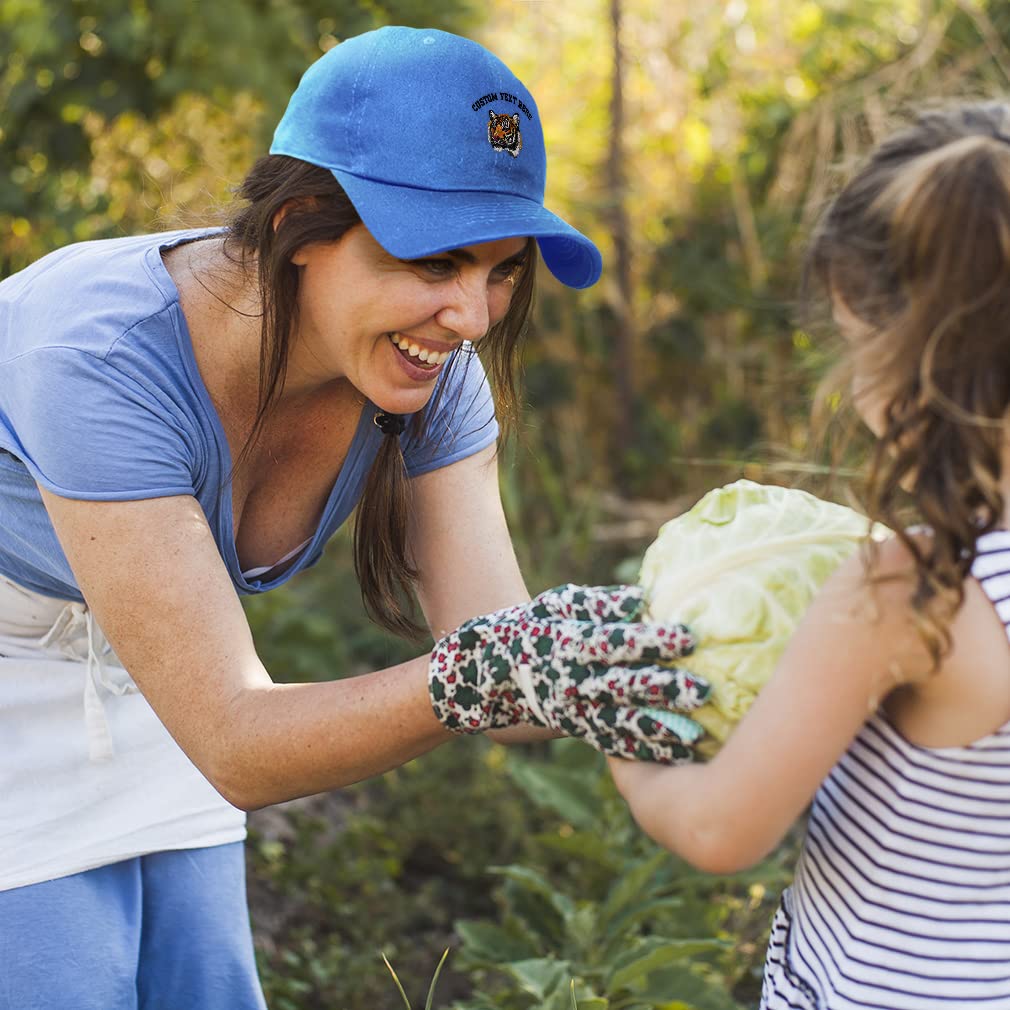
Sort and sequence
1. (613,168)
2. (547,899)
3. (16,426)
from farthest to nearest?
(613,168), (547,899), (16,426)

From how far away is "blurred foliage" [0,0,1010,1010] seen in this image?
2.94 metres

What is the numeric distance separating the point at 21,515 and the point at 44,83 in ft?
11.0

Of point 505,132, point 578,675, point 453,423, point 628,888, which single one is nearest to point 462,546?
point 453,423

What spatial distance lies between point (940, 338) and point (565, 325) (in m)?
4.46

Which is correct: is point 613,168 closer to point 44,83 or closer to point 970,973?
point 44,83

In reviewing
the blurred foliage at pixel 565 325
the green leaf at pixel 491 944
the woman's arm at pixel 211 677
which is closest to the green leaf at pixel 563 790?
the blurred foliage at pixel 565 325

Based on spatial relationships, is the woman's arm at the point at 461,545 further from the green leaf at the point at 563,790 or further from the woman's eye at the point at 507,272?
the green leaf at the point at 563,790

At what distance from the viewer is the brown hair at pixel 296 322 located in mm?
1864

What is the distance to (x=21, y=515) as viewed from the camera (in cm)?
201

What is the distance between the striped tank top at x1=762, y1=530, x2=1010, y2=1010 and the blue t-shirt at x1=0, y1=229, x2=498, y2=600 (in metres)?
1.00

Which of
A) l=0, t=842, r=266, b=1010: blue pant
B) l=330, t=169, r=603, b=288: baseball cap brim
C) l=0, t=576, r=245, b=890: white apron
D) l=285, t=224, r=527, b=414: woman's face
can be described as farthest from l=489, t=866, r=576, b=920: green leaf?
l=330, t=169, r=603, b=288: baseball cap brim

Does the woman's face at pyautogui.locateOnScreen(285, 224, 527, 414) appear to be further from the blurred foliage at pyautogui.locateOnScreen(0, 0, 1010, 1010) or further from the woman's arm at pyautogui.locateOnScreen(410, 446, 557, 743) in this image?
the blurred foliage at pyautogui.locateOnScreen(0, 0, 1010, 1010)

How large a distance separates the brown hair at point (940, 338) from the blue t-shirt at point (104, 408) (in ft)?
3.21

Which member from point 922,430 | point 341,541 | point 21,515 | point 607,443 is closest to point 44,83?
point 341,541
